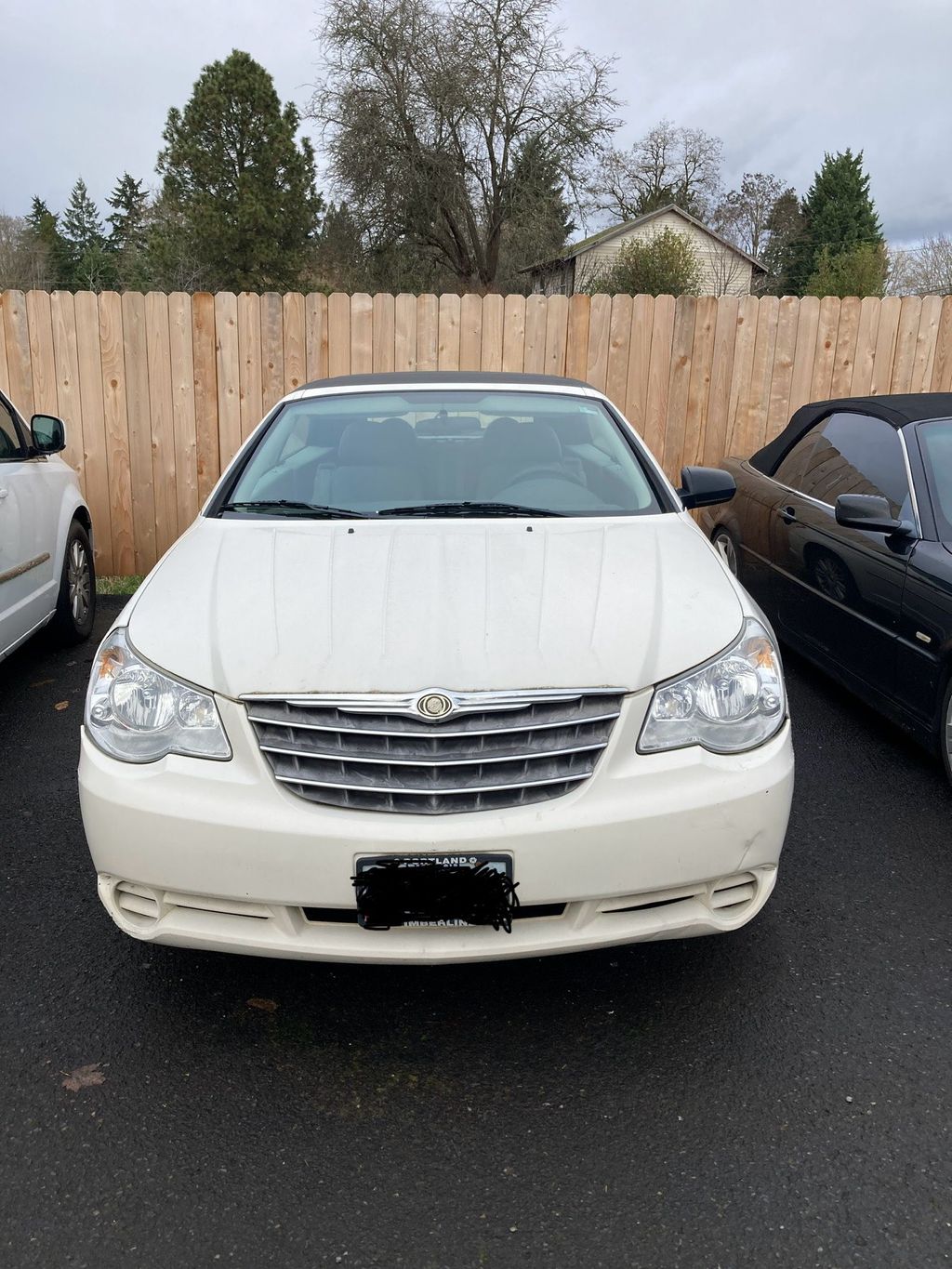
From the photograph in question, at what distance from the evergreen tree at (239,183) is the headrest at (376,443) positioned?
37039 millimetres

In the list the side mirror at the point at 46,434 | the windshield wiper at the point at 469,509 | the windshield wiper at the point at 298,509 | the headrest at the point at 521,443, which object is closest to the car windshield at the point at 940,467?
the headrest at the point at 521,443

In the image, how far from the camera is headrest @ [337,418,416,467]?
3.52 meters

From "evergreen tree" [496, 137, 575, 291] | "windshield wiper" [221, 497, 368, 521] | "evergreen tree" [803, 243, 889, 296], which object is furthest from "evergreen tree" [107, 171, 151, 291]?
"windshield wiper" [221, 497, 368, 521]

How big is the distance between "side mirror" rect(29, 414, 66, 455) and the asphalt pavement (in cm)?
290

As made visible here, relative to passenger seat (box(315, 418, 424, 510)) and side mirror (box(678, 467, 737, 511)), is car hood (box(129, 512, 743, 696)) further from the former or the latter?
side mirror (box(678, 467, 737, 511))

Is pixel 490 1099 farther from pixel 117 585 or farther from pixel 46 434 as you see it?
pixel 117 585

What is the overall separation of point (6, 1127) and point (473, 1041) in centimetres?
107

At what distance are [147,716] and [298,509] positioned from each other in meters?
1.19

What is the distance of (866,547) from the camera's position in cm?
429

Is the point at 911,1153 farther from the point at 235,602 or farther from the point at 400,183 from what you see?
the point at 400,183

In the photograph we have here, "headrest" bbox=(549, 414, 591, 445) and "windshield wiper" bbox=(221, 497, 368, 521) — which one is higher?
"headrest" bbox=(549, 414, 591, 445)

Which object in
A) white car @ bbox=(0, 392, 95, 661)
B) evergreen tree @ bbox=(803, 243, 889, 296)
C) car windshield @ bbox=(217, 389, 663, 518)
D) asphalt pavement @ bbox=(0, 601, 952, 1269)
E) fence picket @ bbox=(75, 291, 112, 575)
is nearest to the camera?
asphalt pavement @ bbox=(0, 601, 952, 1269)

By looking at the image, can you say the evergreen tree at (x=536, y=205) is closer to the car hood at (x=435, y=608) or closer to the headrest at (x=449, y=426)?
the headrest at (x=449, y=426)

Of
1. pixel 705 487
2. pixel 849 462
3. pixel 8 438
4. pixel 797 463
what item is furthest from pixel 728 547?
pixel 8 438
